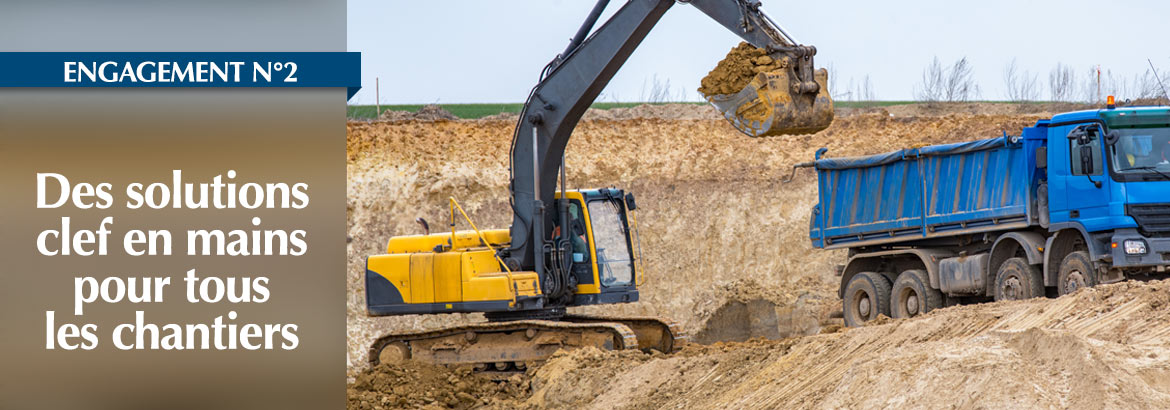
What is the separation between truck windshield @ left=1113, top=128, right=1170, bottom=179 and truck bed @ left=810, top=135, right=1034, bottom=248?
1.07m

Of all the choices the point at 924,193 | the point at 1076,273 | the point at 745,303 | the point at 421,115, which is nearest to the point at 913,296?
the point at 924,193

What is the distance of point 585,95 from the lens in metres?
13.3

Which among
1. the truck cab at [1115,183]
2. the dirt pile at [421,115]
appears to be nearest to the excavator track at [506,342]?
the truck cab at [1115,183]

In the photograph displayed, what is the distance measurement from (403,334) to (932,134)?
1627 centimetres

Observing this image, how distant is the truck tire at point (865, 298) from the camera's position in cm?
1686

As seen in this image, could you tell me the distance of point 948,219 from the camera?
1533 centimetres

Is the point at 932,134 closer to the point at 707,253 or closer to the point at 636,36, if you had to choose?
the point at 707,253

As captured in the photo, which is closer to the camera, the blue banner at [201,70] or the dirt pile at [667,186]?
the blue banner at [201,70]

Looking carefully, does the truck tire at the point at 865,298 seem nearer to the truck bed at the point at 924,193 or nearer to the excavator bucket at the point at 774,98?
the truck bed at the point at 924,193

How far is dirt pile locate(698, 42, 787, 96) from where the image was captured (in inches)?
446

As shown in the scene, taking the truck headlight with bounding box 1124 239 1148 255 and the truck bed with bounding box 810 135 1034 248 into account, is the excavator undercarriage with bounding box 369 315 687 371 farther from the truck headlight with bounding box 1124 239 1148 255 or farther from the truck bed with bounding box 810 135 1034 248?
the truck headlight with bounding box 1124 239 1148 255

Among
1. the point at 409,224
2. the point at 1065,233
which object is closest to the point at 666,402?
the point at 1065,233

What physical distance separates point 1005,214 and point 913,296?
96.5 inches

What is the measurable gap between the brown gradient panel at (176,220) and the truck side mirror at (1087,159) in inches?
328
